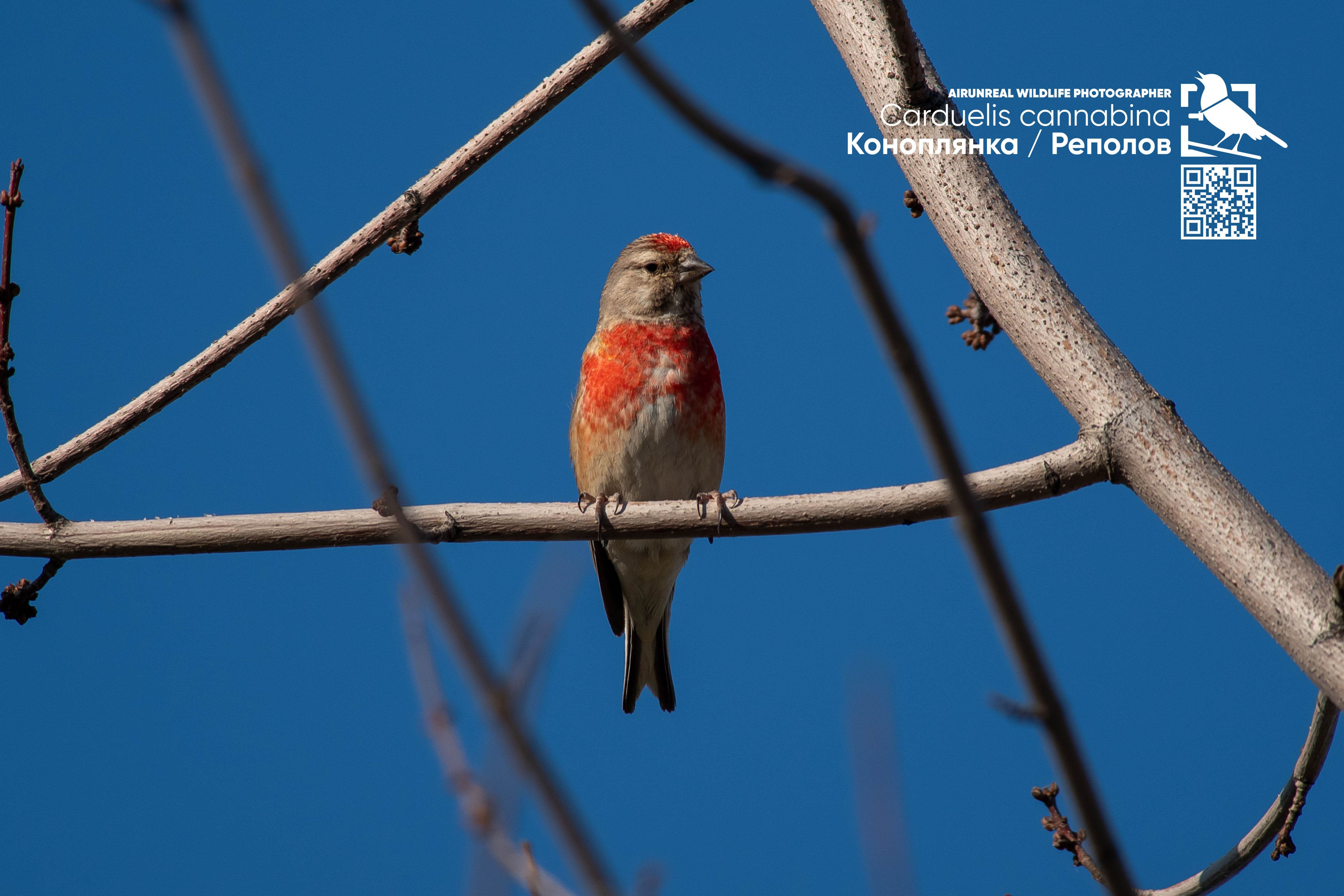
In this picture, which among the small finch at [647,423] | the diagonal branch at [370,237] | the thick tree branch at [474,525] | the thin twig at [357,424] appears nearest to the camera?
the thin twig at [357,424]

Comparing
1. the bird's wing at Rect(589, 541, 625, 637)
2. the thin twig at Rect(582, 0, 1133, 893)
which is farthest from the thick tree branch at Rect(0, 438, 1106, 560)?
the bird's wing at Rect(589, 541, 625, 637)

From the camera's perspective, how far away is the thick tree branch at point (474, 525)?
3441 millimetres

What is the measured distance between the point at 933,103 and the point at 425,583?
3006 mm

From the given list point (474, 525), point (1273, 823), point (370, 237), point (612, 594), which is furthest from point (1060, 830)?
point (612, 594)

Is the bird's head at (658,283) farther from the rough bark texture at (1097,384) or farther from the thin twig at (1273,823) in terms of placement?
the thin twig at (1273,823)

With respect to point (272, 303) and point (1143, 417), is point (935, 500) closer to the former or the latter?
point (1143, 417)

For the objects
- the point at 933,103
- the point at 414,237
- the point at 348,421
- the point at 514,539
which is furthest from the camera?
the point at 414,237

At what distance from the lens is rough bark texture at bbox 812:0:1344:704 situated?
2.66 meters

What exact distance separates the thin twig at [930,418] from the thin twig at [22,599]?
11.6 feet

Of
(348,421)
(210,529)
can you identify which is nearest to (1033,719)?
(348,421)

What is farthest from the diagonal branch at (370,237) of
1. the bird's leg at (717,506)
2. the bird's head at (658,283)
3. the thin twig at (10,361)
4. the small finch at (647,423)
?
the bird's head at (658,283)

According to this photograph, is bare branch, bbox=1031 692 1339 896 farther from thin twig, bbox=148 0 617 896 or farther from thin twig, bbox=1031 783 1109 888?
thin twig, bbox=148 0 617 896

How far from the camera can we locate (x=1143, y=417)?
10.0 feet

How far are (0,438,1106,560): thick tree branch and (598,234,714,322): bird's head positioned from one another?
3.34m
